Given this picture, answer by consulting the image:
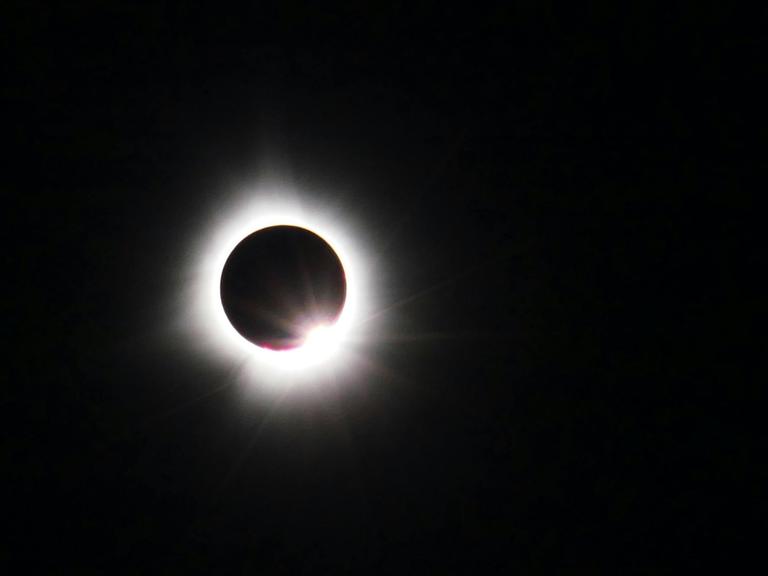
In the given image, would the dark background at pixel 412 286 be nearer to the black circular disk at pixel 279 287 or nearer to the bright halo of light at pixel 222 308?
the bright halo of light at pixel 222 308

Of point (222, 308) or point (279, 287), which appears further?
point (222, 308)

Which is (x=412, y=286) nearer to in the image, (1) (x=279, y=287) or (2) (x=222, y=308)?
(1) (x=279, y=287)

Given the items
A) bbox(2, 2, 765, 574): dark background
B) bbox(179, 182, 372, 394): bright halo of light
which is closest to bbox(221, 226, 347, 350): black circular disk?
bbox(179, 182, 372, 394): bright halo of light

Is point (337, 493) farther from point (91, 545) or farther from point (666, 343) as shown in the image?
point (666, 343)

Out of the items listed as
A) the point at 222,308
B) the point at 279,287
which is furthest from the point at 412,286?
the point at 222,308

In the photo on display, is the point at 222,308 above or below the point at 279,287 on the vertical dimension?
above

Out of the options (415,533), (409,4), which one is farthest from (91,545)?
(409,4)

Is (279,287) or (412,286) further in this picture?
(412,286)

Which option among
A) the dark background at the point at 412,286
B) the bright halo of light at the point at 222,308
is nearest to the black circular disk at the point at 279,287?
the bright halo of light at the point at 222,308
